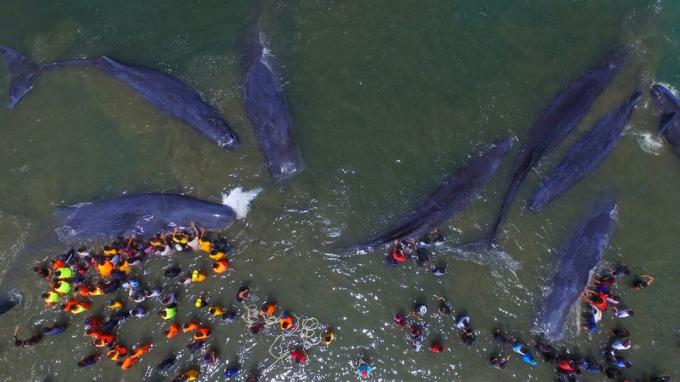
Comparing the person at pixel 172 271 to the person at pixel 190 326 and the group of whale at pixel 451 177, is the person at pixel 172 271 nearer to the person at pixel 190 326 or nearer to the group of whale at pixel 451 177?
the group of whale at pixel 451 177

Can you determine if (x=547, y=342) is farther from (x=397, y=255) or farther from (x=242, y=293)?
(x=242, y=293)

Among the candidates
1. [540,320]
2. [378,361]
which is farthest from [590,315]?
[378,361]

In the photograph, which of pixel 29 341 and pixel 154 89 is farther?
pixel 154 89

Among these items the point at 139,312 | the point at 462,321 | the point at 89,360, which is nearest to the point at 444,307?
the point at 462,321

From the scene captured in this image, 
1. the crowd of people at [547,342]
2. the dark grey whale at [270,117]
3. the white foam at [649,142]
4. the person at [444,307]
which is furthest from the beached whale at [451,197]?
the white foam at [649,142]

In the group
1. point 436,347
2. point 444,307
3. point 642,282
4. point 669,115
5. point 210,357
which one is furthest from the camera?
point 210,357

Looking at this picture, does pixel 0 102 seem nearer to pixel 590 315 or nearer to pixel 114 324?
pixel 114 324
